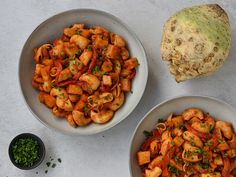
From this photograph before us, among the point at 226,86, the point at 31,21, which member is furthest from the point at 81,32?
the point at 226,86

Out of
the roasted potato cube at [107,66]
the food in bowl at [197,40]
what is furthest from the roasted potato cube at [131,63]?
the food in bowl at [197,40]

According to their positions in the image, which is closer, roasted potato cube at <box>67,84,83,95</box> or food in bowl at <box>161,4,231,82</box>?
food in bowl at <box>161,4,231,82</box>

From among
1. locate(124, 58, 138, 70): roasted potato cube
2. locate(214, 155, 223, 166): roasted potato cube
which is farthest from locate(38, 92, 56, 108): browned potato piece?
locate(214, 155, 223, 166): roasted potato cube

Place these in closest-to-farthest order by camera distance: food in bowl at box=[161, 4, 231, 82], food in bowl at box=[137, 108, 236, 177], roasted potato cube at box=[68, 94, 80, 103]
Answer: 1. food in bowl at box=[161, 4, 231, 82]
2. food in bowl at box=[137, 108, 236, 177]
3. roasted potato cube at box=[68, 94, 80, 103]

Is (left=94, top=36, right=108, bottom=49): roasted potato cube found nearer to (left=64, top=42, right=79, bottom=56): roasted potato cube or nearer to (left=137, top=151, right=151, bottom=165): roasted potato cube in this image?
(left=64, top=42, right=79, bottom=56): roasted potato cube

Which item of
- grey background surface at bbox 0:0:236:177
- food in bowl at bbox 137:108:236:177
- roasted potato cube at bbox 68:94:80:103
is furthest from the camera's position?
grey background surface at bbox 0:0:236:177

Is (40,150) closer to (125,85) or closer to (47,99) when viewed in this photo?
(47,99)

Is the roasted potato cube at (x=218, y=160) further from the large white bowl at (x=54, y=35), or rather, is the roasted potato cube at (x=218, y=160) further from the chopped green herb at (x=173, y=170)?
the large white bowl at (x=54, y=35)
